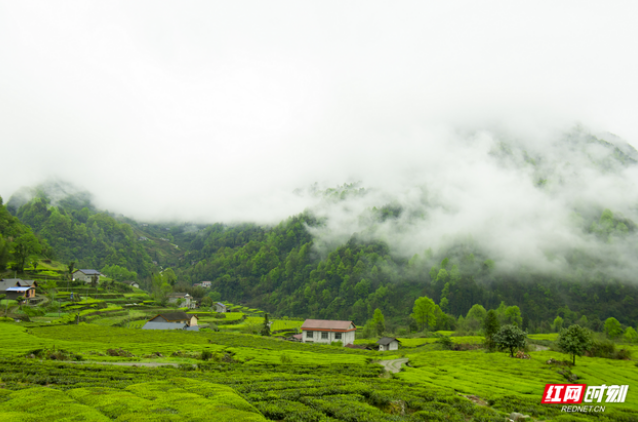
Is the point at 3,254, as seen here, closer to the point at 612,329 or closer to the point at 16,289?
the point at 16,289

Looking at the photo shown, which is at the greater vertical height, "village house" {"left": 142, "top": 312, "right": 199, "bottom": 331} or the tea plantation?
the tea plantation

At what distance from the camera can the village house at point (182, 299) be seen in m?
172

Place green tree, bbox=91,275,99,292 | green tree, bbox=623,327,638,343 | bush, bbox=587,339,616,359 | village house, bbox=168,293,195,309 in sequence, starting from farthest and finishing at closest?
village house, bbox=168,293,195,309
green tree, bbox=91,275,99,292
green tree, bbox=623,327,638,343
bush, bbox=587,339,616,359

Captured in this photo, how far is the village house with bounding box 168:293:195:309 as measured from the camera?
565 feet

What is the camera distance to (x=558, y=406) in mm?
33562

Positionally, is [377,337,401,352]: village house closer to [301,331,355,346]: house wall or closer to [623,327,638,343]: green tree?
[301,331,355,346]: house wall

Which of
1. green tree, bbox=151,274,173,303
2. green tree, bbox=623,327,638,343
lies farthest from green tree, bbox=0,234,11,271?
green tree, bbox=623,327,638,343

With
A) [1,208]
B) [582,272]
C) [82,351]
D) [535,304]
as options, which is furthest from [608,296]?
[1,208]

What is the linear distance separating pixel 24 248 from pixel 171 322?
7849cm

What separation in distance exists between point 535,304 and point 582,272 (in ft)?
132

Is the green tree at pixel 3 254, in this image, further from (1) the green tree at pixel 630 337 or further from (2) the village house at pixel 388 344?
(1) the green tree at pixel 630 337

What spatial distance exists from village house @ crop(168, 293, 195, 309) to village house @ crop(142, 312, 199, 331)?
64020mm

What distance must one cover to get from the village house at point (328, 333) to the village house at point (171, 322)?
126 feet

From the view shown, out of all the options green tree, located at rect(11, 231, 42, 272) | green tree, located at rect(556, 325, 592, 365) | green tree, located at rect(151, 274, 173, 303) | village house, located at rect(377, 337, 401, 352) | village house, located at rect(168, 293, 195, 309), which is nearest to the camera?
green tree, located at rect(556, 325, 592, 365)
